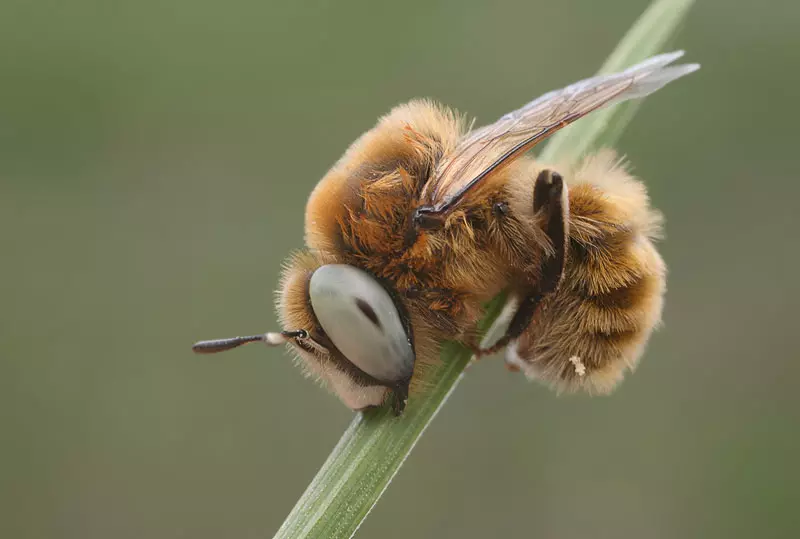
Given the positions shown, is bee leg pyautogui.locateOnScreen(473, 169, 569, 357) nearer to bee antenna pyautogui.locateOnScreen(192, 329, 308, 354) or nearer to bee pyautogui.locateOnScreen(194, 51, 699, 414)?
bee pyautogui.locateOnScreen(194, 51, 699, 414)

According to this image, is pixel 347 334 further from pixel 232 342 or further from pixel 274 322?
pixel 274 322

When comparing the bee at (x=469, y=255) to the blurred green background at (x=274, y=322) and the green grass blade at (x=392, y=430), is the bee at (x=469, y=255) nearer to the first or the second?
the green grass blade at (x=392, y=430)

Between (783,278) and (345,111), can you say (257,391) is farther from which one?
(783,278)

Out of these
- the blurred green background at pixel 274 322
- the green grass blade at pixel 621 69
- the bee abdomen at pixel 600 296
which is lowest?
the blurred green background at pixel 274 322

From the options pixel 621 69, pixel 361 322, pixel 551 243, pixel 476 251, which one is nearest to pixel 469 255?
pixel 476 251

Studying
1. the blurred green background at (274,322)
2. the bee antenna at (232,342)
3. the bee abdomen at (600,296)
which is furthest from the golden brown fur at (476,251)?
the blurred green background at (274,322)

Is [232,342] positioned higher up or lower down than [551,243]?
lower down

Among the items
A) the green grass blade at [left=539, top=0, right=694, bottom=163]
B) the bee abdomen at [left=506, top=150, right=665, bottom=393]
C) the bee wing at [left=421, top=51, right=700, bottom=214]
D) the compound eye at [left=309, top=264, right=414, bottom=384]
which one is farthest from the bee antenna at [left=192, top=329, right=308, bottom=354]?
the green grass blade at [left=539, top=0, right=694, bottom=163]
